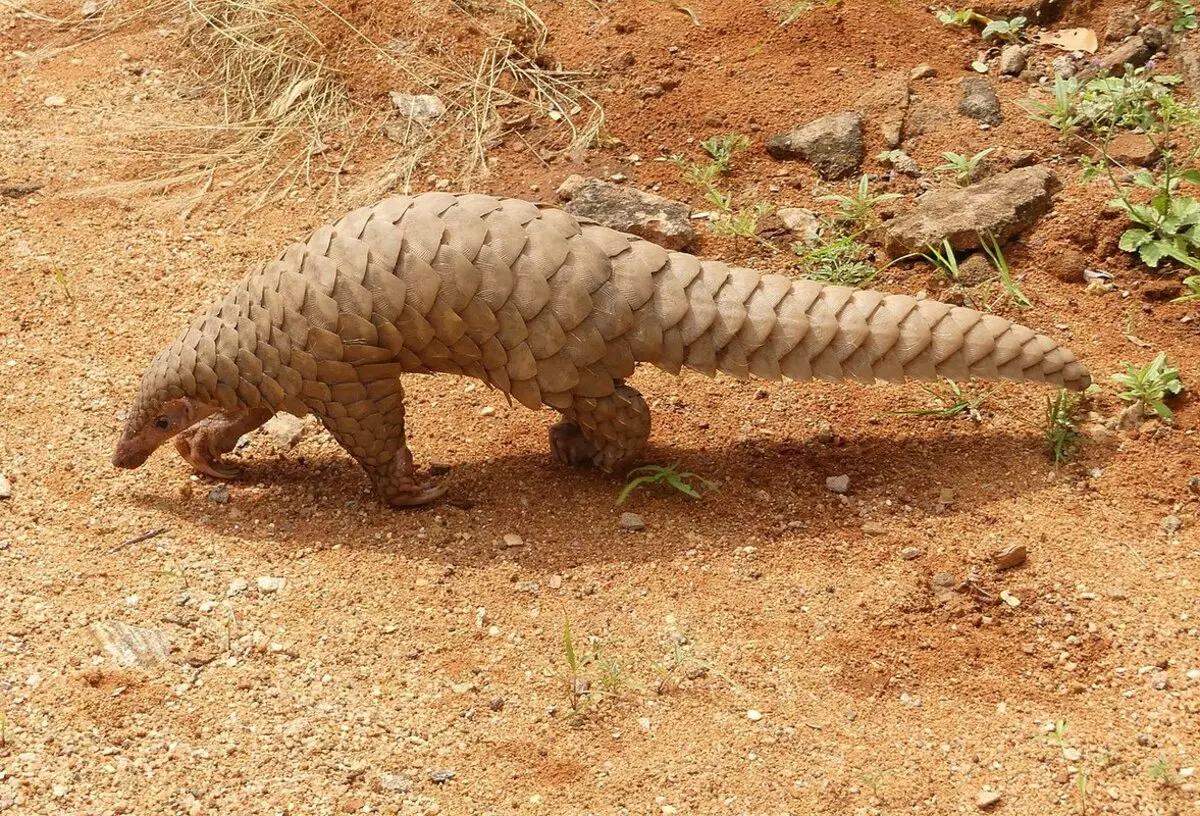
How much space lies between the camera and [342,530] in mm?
4988

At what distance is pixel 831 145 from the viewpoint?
6.57 metres

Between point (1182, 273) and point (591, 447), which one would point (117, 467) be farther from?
point (1182, 273)

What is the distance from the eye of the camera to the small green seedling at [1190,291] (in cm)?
523

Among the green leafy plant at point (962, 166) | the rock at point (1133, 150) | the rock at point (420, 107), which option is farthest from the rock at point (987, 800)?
the rock at point (420, 107)

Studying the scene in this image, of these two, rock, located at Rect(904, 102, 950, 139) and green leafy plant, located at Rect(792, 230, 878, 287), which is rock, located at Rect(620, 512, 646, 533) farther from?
rock, located at Rect(904, 102, 950, 139)

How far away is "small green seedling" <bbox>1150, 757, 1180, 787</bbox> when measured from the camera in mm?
3561

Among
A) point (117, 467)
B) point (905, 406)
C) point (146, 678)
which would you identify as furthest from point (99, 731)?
point (905, 406)

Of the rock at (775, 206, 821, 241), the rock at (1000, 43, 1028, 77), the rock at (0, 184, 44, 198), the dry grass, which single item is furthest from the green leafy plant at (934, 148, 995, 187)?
the rock at (0, 184, 44, 198)

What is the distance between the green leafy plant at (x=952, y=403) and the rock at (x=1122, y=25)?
2.73 metres

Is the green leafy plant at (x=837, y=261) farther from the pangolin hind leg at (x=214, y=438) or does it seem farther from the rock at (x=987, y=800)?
the rock at (x=987, y=800)

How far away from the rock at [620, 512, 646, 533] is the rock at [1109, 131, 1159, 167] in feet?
9.78

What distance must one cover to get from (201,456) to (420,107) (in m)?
2.98

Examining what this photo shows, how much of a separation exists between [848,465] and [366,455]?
6.00 ft

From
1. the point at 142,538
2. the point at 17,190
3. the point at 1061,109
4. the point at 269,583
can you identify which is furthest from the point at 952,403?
the point at 17,190
